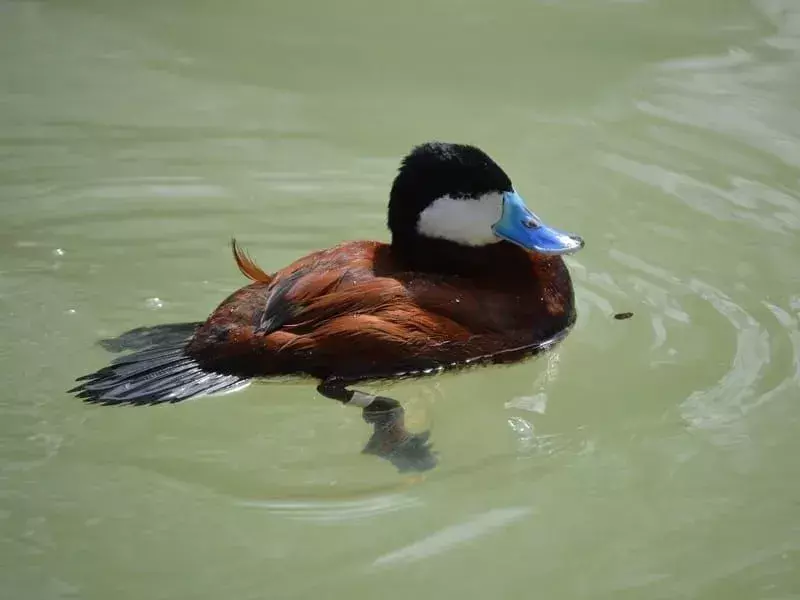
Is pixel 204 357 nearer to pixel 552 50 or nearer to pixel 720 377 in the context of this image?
pixel 720 377

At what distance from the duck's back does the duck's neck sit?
4 cm

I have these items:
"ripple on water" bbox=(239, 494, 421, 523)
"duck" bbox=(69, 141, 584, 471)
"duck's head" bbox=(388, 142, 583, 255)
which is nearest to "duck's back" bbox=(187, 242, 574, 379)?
"duck" bbox=(69, 141, 584, 471)

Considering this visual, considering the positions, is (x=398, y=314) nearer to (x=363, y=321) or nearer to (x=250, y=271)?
(x=363, y=321)

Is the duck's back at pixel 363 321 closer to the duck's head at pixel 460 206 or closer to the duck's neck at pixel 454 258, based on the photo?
the duck's neck at pixel 454 258

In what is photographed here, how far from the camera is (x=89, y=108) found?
647cm

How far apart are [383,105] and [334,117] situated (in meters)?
0.33

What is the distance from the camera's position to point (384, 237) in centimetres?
513

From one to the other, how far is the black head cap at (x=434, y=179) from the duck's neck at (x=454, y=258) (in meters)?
0.06

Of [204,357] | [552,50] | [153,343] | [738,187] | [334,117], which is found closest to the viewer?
[204,357]

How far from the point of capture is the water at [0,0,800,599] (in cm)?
320

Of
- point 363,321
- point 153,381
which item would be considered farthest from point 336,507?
point 153,381

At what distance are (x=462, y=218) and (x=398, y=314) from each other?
54cm

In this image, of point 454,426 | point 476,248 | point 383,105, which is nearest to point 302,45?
point 383,105

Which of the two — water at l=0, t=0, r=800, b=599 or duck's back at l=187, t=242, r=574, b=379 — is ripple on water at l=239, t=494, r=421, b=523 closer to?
water at l=0, t=0, r=800, b=599
